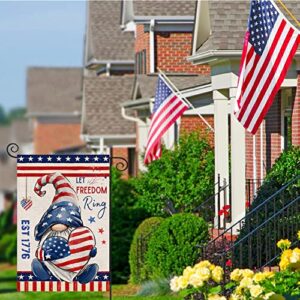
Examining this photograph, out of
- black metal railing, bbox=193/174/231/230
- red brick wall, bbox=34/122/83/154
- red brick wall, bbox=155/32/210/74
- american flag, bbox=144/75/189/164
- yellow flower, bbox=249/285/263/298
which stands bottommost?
yellow flower, bbox=249/285/263/298

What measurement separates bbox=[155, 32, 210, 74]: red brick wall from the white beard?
1991 centimetres

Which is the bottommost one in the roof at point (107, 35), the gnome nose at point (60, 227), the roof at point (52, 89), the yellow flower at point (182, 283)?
the yellow flower at point (182, 283)

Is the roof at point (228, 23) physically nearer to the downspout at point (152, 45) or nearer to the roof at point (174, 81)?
the roof at point (174, 81)

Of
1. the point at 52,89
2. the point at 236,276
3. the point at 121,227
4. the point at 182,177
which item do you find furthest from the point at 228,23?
the point at 52,89

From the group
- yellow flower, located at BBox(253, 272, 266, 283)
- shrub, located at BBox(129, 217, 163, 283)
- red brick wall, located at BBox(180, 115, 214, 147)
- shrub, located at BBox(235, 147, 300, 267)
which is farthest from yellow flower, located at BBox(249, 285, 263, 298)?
red brick wall, located at BBox(180, 115, 214, 147)

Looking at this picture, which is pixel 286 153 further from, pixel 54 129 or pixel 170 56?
pixel 54 129

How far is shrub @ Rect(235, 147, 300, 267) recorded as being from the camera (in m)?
18.7

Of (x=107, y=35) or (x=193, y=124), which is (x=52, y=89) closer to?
(x=107, y=35)

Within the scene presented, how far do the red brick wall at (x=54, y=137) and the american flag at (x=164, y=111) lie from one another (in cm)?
5829

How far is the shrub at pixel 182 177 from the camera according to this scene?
90.4ft

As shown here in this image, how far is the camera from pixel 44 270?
703 inches

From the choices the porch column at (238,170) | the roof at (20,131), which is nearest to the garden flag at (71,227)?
the porch column at (238,170)

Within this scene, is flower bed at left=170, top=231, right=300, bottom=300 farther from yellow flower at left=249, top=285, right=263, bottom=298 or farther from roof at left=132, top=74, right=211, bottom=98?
roof at left=132, top=74, right=211, bottom=98

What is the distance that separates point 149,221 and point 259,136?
10.2 feet
